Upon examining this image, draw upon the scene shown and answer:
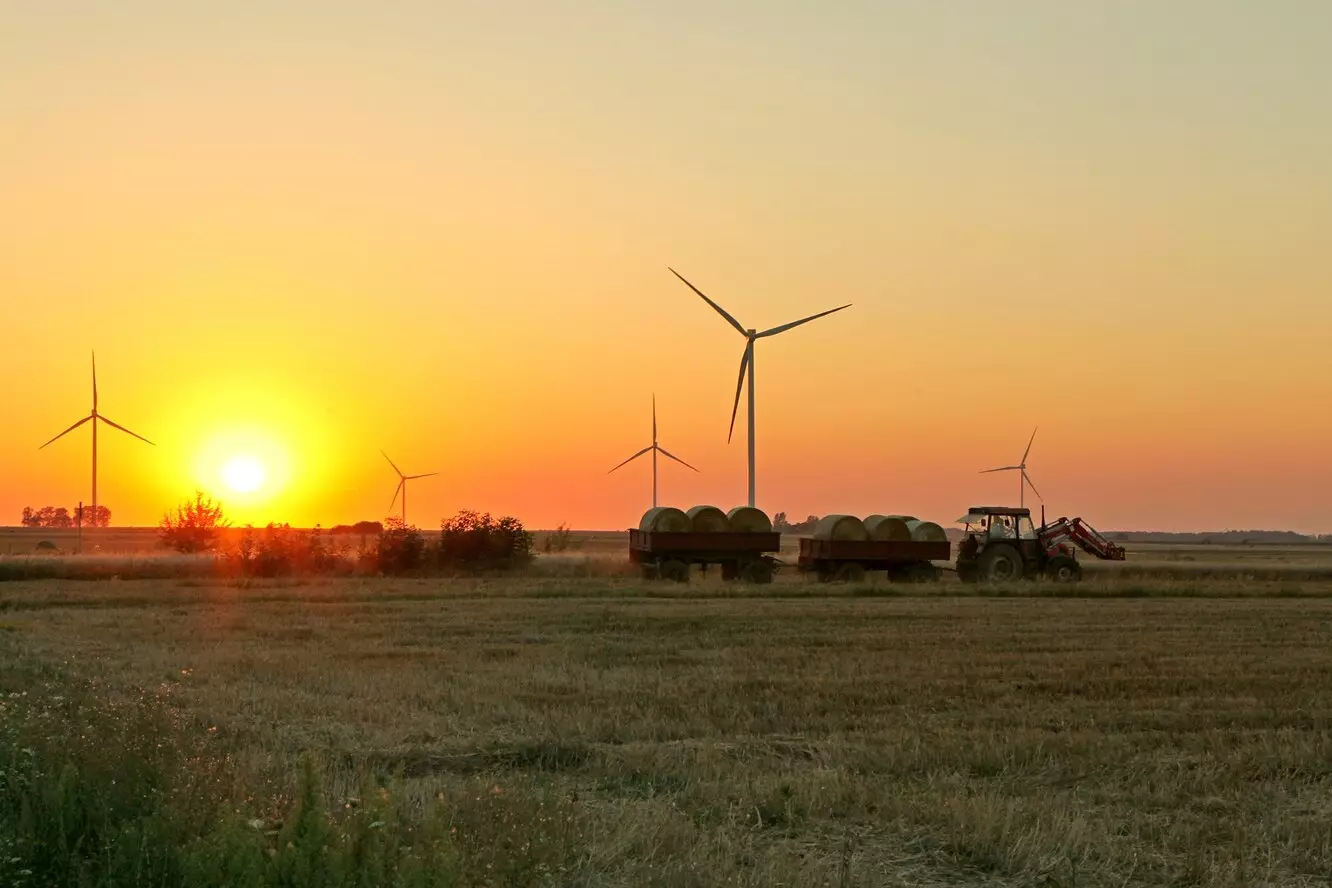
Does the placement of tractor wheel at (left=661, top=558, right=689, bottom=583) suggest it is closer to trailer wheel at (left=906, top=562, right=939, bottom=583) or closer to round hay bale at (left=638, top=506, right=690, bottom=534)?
round hay bale at (left=638, top=506, right=690, bottom=534)

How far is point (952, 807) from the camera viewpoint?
32.4ft

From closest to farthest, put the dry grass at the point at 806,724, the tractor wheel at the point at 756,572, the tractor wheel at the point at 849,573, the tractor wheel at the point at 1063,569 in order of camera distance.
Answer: the dry grass at the point at 806,724 < the tractor wheel at the point at 756,572 < the tractor wheel at the point at 849,573 < the tractor wheel at the point at 1063,569

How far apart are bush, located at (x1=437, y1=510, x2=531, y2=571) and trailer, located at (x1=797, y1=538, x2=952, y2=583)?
12.4 meters

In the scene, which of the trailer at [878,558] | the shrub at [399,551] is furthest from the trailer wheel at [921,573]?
the shrub at [399,551]

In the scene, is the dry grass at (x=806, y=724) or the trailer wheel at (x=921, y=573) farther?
the trailer wheel at (x=921, y=573)

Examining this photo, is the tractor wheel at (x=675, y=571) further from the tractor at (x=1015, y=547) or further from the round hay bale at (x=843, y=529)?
the tractor at (x=1015, y=547)

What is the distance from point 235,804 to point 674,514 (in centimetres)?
3547

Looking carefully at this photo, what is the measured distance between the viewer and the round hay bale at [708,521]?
4388 centimetres

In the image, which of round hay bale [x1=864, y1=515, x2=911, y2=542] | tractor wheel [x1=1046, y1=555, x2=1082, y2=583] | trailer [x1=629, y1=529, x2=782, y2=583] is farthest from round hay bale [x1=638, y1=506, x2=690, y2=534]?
tractor wheel [x1=1046, y1=555, x2=1082, y2=583]

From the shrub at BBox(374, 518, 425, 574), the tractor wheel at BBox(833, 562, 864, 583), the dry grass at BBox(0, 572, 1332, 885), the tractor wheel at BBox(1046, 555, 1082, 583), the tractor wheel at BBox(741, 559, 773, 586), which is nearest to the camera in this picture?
the dry grass at BBox(0, 572, 1332, 885)

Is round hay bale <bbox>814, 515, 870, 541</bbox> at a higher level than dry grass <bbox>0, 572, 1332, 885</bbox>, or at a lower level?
higher

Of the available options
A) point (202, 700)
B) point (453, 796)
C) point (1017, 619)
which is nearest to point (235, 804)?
point (453, 796)

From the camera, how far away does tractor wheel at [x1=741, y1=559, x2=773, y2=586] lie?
4362cm

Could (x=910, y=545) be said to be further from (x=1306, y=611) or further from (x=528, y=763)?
(x=528, y=763)
